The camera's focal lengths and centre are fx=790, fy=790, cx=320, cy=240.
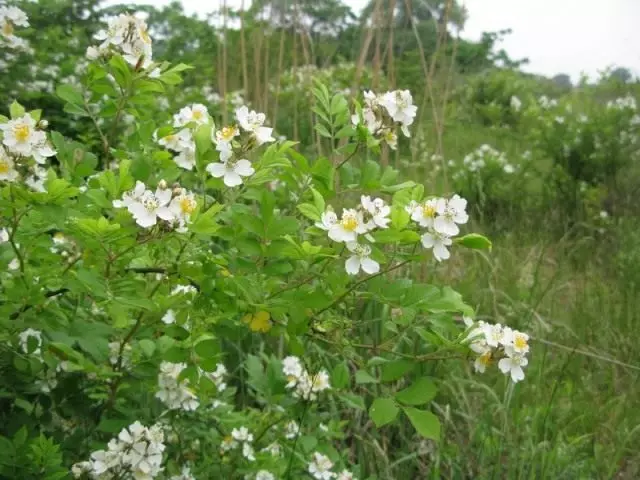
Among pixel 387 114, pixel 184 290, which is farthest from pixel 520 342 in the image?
pixel 184 290

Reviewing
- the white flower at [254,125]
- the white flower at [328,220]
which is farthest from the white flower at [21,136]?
the white flower at [328,220]

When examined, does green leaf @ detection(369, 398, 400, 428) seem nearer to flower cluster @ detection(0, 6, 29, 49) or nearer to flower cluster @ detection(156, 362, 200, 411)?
flower cluster @ detection(156, 362, 200, 411)

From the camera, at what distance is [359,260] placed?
96 centimetres

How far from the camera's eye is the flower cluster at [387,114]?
113 cm

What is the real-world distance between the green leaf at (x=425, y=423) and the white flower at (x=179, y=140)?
19.3 inches

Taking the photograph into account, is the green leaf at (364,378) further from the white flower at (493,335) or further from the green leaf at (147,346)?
the green leaf at (147,346)

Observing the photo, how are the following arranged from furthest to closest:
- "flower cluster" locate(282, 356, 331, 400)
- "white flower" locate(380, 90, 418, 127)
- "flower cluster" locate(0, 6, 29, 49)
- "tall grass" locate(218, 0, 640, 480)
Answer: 1. "tall grass" locate(218, 0, 640, 480)
2. "flower cluster" locate(282, 356, 331, 400)
3. "flower cluster" locate(0, 6, 29, 49)
4. "white flower" locate(380, 90, 418, 127)

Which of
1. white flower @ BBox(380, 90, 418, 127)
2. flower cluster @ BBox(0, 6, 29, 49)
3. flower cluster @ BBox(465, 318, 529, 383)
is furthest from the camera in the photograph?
flower cluster @ BBox(0, 6, 29, 49)

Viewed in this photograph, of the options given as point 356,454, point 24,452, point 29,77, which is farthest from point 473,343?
point 29,77

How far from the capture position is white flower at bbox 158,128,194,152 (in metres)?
1.15

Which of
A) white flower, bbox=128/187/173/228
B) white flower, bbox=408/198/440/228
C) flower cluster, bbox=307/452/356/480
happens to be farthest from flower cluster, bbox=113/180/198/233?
flower cluster, bbox=307/452/356/480

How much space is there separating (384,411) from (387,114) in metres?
0.42

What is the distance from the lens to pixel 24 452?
119 cm

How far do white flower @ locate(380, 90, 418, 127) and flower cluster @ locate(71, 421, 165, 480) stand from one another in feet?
2.00
